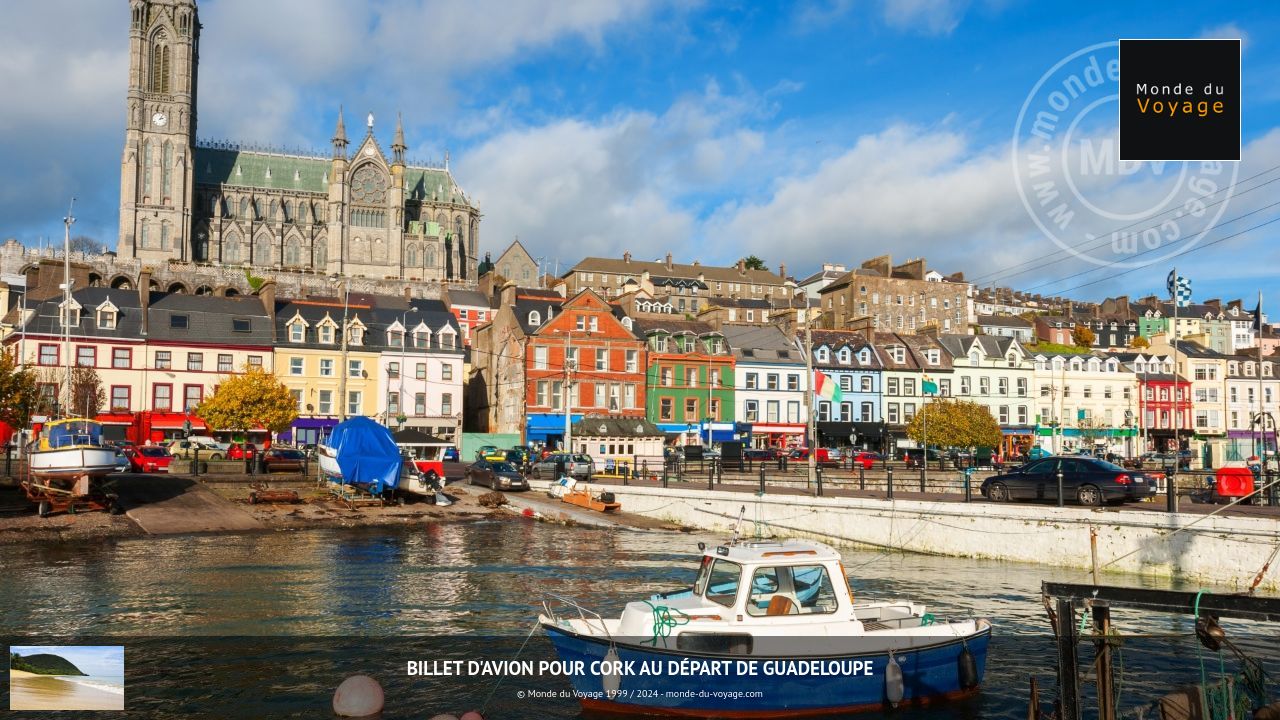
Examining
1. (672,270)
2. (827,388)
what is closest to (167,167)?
(672,270)

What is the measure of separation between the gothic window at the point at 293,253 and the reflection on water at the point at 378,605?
122 metres

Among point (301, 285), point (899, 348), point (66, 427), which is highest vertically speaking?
point (301, 285)

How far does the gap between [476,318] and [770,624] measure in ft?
300

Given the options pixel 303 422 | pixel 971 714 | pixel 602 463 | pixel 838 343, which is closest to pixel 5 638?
pixel 971 714

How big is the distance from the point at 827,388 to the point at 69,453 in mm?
42946

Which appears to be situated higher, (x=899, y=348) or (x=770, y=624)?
(x=899, y=348)

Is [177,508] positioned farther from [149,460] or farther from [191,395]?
[191,395]

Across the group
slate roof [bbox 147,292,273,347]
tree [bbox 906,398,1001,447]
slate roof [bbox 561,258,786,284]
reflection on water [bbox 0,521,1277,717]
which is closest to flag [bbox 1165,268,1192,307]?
tree [bbox 906,398,1001,447]

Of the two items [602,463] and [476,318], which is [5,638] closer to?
[602,463]

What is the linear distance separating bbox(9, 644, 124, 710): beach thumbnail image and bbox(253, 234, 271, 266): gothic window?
13904 cm

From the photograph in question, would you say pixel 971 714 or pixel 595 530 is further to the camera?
pixel 595 530

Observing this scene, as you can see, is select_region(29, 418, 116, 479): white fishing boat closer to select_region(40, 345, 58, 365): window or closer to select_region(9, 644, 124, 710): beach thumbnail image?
select_region(9, 644, 124, 710): beach thumbnail image

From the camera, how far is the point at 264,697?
52.5ft

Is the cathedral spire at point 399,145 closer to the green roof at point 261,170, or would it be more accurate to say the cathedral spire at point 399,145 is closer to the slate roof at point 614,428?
the green roof at point 261,170
